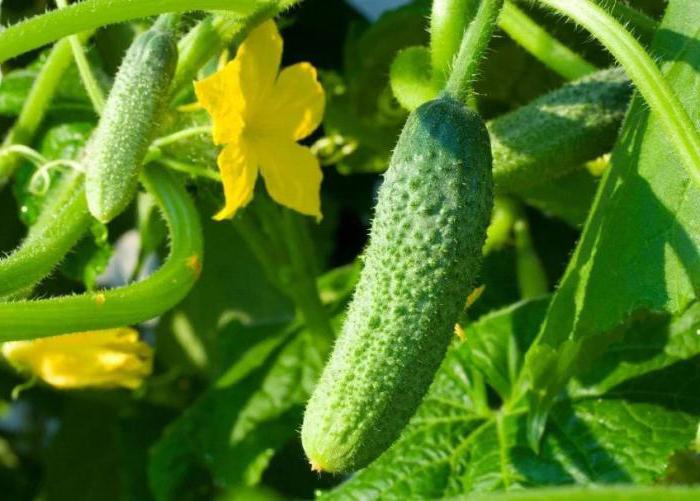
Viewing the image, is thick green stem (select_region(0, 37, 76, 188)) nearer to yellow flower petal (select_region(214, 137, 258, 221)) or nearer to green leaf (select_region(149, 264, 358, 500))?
yellow flower petal (select_region(214, 137, 258, 221))

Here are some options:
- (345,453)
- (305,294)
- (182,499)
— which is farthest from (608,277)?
(182,499)

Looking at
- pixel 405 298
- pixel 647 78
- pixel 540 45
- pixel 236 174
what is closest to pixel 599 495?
pixel 405 298

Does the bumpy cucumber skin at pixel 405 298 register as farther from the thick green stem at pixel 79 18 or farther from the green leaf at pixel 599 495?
the green leaf at pixel 599 495

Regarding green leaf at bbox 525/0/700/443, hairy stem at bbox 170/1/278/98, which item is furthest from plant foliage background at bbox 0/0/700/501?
hairy stem at bbox 170/1/278/98

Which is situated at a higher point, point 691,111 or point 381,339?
point 691,111

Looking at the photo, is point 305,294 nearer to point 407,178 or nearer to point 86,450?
point 407,178

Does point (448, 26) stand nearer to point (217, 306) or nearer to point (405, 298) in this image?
point (405, 298)
